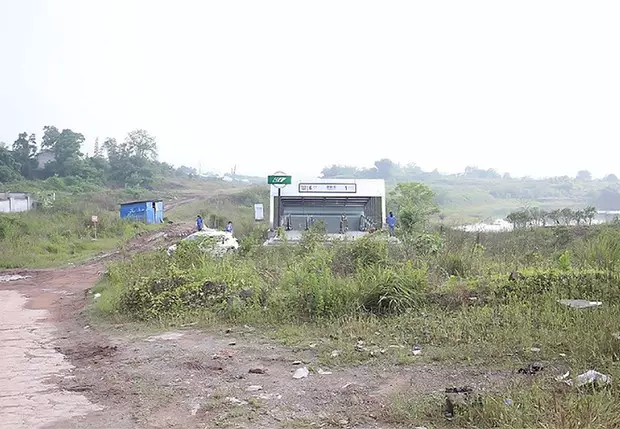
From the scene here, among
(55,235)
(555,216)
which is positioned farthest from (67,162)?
(555,216)

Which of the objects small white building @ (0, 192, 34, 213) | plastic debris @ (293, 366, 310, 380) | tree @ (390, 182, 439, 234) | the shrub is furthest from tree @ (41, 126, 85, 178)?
→ plastic debris @ (293, 366, 310, 380)

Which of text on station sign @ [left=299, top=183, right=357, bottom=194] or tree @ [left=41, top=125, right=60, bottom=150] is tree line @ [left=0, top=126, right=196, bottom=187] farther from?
text on station sign @ [left=299, top=183, right=357, bottom=194]

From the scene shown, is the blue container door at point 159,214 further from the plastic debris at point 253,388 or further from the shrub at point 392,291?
the plastic debris at point 253,388

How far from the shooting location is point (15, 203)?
1273 inches

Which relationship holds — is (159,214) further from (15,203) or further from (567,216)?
(567,216)

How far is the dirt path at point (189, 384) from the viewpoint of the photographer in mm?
4688

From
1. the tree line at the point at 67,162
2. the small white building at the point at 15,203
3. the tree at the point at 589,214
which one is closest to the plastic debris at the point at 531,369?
the tree at the point at 589,214

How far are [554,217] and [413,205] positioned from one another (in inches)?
306

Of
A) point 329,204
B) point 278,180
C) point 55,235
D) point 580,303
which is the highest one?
point 278,180

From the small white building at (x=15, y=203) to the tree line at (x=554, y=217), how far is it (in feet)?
79.0

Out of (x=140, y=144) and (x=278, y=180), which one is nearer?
(x=278, y=180)

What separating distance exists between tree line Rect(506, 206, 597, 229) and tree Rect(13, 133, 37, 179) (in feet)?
147

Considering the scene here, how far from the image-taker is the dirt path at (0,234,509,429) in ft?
15.4

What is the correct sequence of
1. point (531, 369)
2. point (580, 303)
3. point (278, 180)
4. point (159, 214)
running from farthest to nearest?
point (159, 214) → point (278, 180) → point (580, 303) → point (531, 369)
